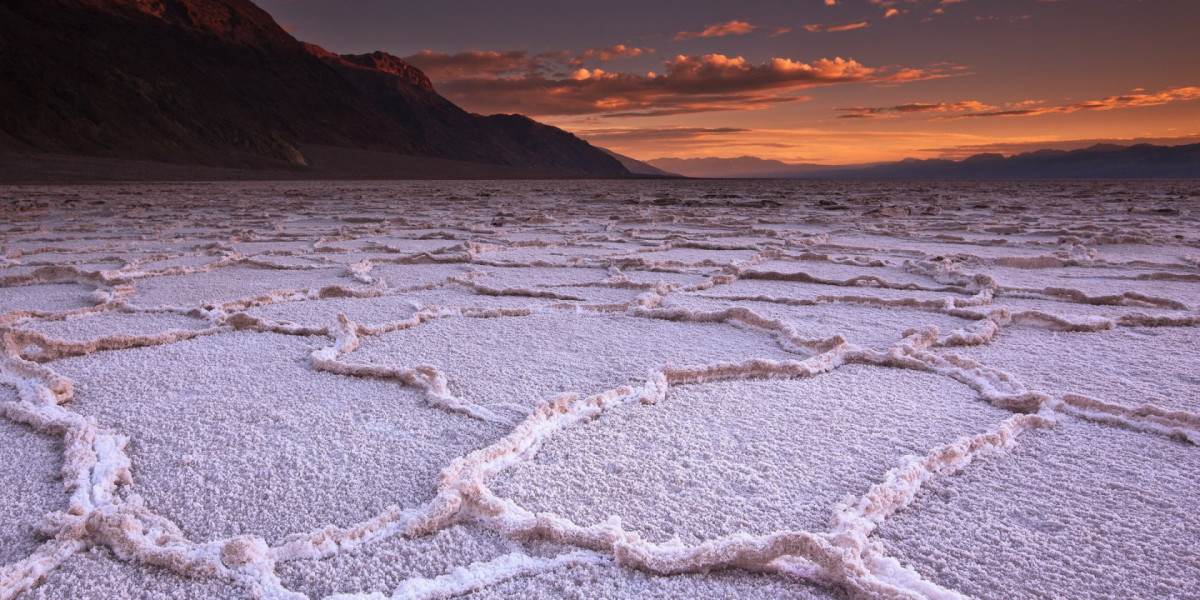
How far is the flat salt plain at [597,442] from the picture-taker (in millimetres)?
915

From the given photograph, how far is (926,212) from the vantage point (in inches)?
336

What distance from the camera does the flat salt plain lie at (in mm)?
915

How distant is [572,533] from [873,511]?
413 mm

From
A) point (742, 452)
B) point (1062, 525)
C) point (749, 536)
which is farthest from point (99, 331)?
point (1062, 525)

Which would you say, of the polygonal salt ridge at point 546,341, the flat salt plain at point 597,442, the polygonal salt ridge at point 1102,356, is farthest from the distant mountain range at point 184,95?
the polygonal salt ridge at point 1102,356

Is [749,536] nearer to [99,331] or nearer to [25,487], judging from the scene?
[25,487]

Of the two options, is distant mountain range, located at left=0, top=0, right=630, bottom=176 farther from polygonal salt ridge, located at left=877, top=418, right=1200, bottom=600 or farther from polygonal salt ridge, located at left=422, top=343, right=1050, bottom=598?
polygonal salt ridge, located at left=877, top=418, right=1200, bottom=600

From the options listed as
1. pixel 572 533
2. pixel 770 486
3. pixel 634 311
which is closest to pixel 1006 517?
pixel 770 486

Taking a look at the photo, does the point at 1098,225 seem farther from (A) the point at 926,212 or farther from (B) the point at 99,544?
(B) the point at 99,544

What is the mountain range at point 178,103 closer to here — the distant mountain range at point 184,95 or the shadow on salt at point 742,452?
the distant mountain range at point 184,95

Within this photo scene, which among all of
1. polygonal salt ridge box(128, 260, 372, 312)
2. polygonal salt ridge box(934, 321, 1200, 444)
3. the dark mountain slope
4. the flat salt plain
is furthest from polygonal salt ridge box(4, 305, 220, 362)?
the dark mountain slope

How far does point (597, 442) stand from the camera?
1.30m

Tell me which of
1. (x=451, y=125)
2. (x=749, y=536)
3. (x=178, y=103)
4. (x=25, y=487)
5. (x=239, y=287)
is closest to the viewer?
(x=749, y=536)

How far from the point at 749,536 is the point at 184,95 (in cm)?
3815
